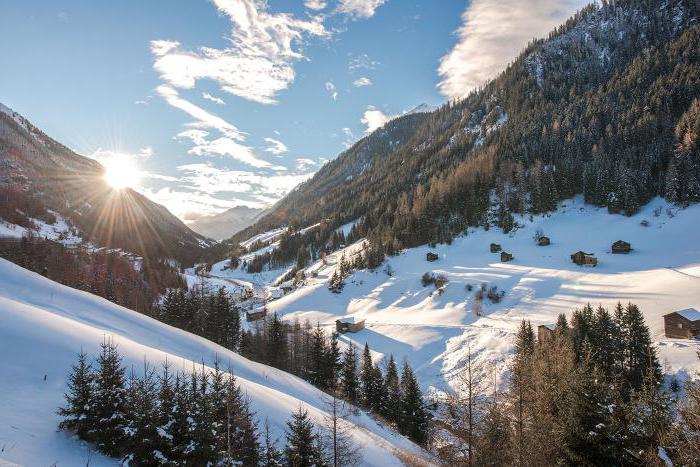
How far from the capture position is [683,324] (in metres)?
48.7

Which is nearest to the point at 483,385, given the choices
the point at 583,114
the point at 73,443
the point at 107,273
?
the point at 73,443

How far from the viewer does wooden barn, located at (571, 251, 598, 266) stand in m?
82.3

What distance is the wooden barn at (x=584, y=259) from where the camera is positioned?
270 ft

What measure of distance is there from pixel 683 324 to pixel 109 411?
6287cm

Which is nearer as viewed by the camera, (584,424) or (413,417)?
(584,424)

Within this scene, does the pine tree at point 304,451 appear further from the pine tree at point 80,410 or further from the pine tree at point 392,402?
the pine tree at point 392,402

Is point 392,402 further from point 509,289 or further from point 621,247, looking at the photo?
point 621,247

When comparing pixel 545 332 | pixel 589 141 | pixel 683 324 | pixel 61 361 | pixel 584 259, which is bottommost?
pixel 545 332

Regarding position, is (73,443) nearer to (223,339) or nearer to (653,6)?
(223,339)

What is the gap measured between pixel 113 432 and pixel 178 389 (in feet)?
10.2

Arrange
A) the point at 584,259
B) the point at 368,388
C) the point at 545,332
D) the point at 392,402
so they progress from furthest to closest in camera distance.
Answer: the point at 584,259 → the point at 545,332 → the point at 368,388 → the point at 392,402

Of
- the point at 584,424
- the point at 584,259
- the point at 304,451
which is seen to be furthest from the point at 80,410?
the point at 584,259

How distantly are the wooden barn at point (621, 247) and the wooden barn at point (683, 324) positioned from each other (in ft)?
130

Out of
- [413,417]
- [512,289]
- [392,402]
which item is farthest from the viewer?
[512,289]
